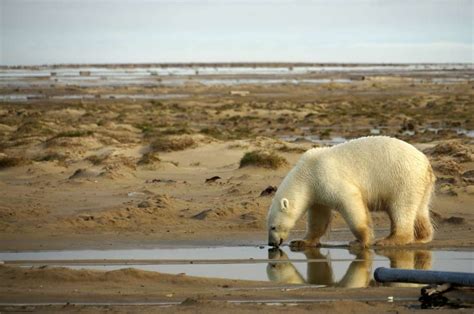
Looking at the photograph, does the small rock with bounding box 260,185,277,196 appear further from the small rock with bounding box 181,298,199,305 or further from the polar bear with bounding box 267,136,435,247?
the small rock with bounding box 181,298,199,305

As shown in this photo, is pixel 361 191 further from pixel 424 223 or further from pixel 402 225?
pixel 424 223

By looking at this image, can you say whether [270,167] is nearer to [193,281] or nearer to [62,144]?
[62,144]

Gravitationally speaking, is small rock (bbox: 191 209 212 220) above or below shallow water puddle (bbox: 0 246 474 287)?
below

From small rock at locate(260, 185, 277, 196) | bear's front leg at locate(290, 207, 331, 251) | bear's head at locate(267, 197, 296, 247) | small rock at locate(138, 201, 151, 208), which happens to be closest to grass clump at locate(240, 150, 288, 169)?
small rock at locate(260, 185, 277, 196)

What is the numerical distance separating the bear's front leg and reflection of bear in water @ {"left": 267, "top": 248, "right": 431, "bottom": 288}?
303mm

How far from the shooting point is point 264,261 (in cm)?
1190

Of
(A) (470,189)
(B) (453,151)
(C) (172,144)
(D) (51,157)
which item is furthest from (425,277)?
(D) (51,157)

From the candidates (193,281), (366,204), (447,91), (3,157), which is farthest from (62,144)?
(447,91)

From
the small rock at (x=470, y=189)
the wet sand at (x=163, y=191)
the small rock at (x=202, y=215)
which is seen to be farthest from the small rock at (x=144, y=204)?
the small rock at (x=470, y=189)

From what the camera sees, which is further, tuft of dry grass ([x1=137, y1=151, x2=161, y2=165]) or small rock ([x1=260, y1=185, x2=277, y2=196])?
tuft of dry grass ([x1=137, y1=151, x2=161, y2=165])

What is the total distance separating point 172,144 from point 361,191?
1300cm

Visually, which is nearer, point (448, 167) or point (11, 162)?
point (448, 167)

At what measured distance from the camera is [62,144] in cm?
2691

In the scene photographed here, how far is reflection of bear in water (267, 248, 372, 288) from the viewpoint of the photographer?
1056 cm
